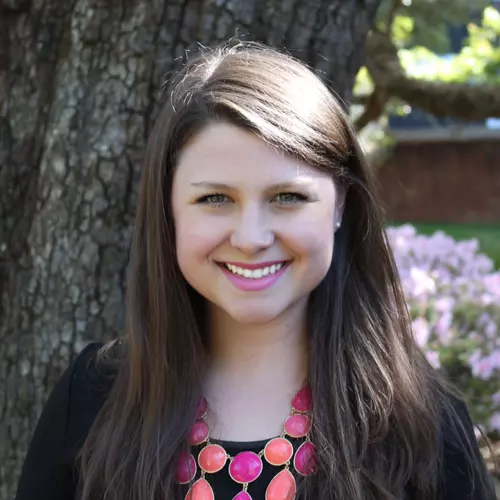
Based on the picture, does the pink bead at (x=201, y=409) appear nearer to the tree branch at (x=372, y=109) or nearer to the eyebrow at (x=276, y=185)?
the eyebrow at (x=276, y=185)

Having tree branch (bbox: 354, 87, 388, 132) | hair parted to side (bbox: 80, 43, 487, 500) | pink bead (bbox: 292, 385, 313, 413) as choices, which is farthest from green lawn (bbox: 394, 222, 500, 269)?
pink bead (bbox: 292, 385, 313, 413)

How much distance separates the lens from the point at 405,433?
182 cm

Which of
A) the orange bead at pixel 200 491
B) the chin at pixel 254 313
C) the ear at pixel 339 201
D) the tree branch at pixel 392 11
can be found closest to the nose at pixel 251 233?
the chin at pixel 254 313

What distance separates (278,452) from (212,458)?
0.45 feet

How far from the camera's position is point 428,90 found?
211 inches

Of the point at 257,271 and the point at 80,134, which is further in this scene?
the point at 80,134

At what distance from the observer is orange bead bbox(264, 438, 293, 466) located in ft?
5.79

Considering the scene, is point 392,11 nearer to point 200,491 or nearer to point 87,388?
point 87,388

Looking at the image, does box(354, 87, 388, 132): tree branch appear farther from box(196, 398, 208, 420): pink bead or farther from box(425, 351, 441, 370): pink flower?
box(196, 398, 208, 420): pink bead

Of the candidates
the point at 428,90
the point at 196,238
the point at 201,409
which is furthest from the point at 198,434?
the point at 428,90

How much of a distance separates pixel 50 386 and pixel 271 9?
4.16 feet

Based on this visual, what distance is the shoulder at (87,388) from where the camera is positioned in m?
1.92

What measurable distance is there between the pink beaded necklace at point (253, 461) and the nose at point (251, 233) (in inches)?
16.2

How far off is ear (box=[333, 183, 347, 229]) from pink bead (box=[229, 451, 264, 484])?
526 mm
